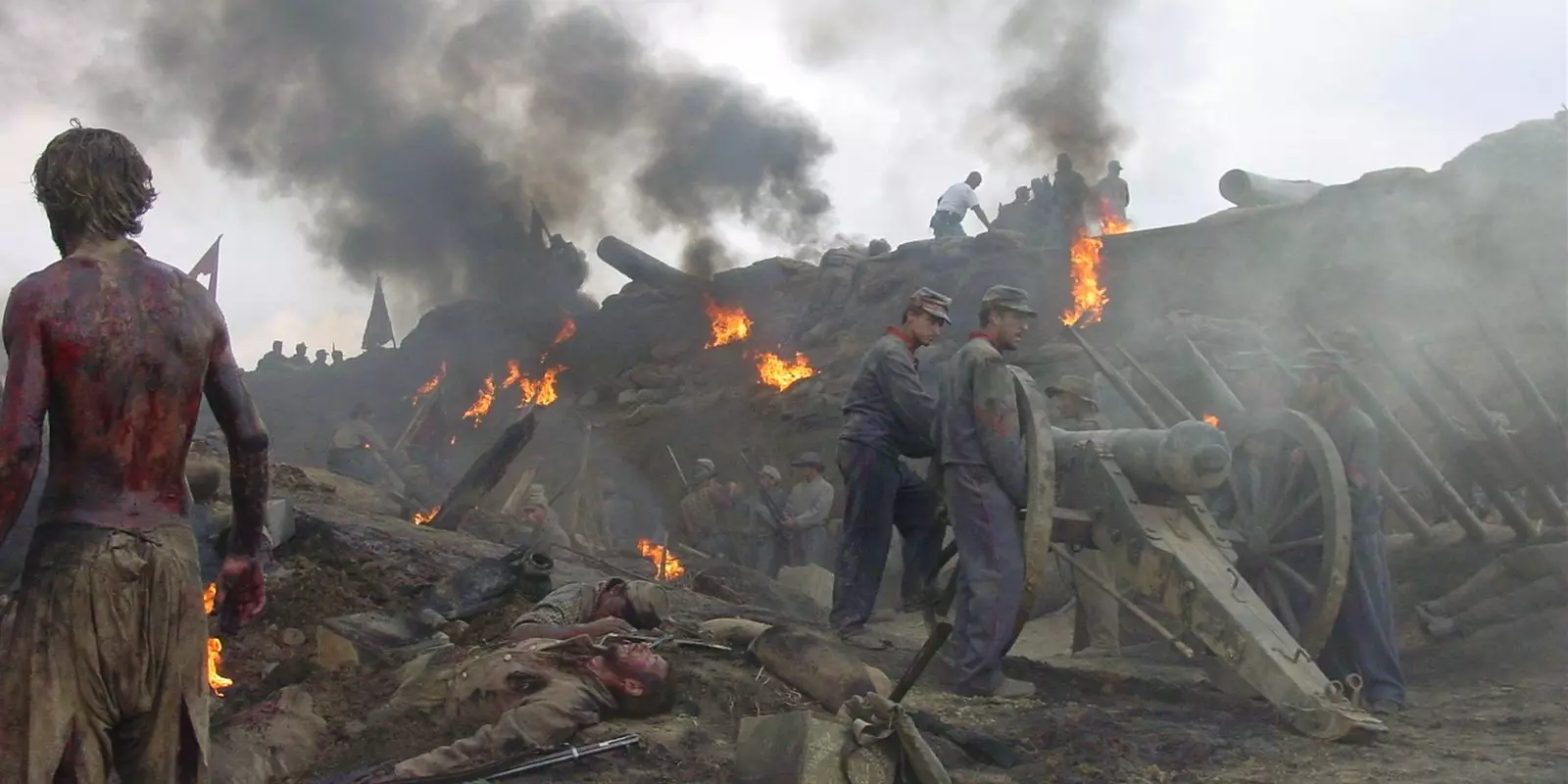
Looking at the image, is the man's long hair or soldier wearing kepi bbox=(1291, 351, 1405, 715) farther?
soldier wearing kepi bbox=(1291, 351, 1405, 715)

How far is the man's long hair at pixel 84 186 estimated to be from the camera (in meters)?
2.84

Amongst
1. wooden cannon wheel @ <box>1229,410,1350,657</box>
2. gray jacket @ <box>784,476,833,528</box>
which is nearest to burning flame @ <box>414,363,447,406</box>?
gray jacket @ <box>784,476,833,528</box>

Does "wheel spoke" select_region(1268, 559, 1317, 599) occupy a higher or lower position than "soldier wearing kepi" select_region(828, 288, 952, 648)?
lower

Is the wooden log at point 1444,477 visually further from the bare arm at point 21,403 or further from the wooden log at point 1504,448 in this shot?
the bare arm at point 21,403

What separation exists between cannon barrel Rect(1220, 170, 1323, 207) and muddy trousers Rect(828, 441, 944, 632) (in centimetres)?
1221

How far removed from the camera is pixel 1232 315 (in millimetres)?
16172

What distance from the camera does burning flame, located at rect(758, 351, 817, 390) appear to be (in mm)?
19766

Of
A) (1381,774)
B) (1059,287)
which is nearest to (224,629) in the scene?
(1381,774)

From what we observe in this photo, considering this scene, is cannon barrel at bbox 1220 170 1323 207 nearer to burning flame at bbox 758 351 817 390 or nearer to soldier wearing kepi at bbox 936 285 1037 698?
burning flame at bbox 758 351 817 390

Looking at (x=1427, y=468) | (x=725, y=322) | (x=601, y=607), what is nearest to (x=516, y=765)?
(x=601, y=607)

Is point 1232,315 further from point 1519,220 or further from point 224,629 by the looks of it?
point 224,629

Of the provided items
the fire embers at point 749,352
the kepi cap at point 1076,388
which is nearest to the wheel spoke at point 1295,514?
the kepi cap at point 1076,388

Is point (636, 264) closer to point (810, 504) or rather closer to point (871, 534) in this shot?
point (810, 504)

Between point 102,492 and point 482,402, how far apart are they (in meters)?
21.8
